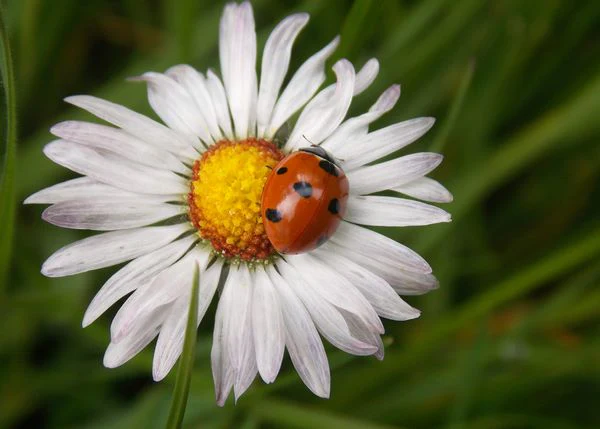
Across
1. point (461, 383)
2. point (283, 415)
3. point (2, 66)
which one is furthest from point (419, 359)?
point (2, 66)

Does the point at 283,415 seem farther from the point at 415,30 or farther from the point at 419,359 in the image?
the point at 415,30

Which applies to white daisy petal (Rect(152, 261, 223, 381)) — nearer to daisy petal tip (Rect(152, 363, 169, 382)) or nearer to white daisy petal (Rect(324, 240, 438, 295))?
daisy petal tip (Rect(152, 363, 169, 382))

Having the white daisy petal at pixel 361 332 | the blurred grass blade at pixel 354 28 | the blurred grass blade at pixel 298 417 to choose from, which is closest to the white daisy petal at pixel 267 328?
the white daisy petal at pixel 361 332

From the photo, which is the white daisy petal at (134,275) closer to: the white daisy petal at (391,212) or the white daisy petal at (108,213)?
the white daisy petal at (108,213)

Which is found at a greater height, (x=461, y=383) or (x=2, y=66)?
(x=2, y=66)

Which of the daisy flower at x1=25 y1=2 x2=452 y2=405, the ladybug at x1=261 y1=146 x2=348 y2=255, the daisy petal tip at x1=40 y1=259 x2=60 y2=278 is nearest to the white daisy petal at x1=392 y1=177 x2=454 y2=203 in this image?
the daisy flower at x1=25 y1=2 x2=452 y2=405
